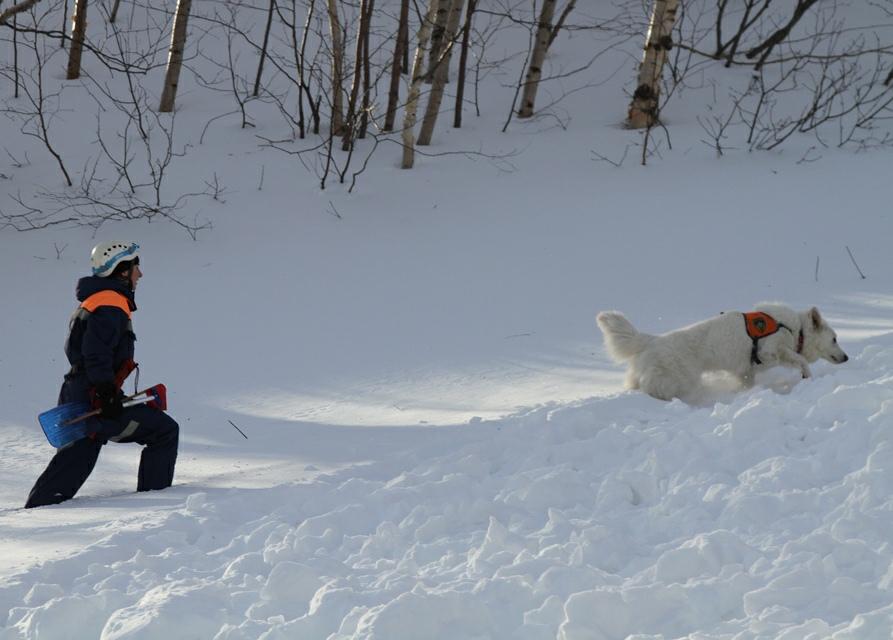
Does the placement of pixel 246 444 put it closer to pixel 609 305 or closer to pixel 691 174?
pixel 609 305

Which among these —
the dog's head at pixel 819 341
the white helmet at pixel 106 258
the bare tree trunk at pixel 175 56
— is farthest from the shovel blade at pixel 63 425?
the bare tree trunk at pixel 175 56

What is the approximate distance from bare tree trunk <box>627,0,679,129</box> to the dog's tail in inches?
316

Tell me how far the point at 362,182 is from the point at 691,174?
494cm

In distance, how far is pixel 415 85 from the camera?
13.6 metres

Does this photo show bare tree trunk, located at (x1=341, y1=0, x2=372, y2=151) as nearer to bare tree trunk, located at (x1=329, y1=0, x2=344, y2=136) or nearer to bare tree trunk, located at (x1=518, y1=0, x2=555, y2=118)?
bare tree trunk, located at (x1=329, y1=0, x2=344, y2=136)

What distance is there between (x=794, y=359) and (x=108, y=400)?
4.88 m

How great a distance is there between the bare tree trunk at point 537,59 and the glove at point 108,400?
37.4ft

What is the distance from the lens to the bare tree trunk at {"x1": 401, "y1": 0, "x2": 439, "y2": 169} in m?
13.2

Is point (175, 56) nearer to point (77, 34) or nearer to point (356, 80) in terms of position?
point (77, 34)

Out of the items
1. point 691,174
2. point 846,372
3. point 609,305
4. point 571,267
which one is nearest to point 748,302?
point 609,305

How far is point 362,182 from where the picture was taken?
47.6 ft

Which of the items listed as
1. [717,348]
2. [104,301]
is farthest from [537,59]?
[104,301]

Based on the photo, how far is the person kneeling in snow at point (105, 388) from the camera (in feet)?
20.2

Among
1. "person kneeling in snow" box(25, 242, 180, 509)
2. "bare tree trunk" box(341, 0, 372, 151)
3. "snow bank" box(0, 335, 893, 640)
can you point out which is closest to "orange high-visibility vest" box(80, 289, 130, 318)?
"person kneeling in snow" box(25, 242, 180, 509)
